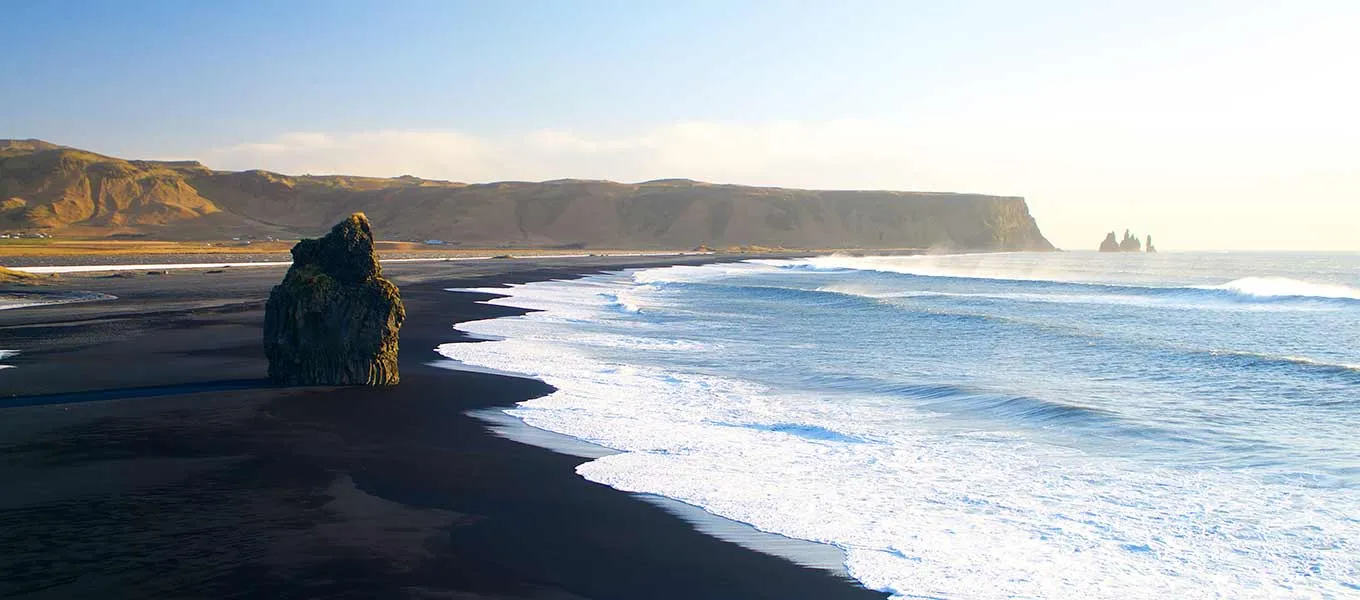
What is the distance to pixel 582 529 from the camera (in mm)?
7816

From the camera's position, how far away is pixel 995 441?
11.8 m

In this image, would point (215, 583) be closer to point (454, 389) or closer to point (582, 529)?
point (582, 529)

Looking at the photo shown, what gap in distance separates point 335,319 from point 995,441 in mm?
8793

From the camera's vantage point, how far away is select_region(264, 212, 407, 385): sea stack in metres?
14.0

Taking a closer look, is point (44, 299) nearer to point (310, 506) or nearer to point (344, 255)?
point (344, 255)

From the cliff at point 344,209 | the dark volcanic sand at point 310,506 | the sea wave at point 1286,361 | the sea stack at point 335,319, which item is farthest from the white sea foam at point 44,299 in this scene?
the cliff at point 344,209

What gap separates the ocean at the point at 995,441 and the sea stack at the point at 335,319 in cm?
248

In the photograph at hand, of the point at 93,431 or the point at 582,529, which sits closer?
the point at 582,529

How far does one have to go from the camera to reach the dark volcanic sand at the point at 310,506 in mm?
6355

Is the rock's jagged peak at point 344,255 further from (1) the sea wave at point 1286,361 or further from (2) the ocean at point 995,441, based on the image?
(1) the sea wave at point 1286,361

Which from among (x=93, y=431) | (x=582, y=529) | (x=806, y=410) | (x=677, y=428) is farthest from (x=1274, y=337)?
(x=93, y=431)

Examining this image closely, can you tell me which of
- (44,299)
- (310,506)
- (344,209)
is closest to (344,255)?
(310,506)

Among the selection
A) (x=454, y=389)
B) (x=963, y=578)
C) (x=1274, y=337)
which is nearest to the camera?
(x=963, y=578)

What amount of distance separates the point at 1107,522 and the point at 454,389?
9411 mm
